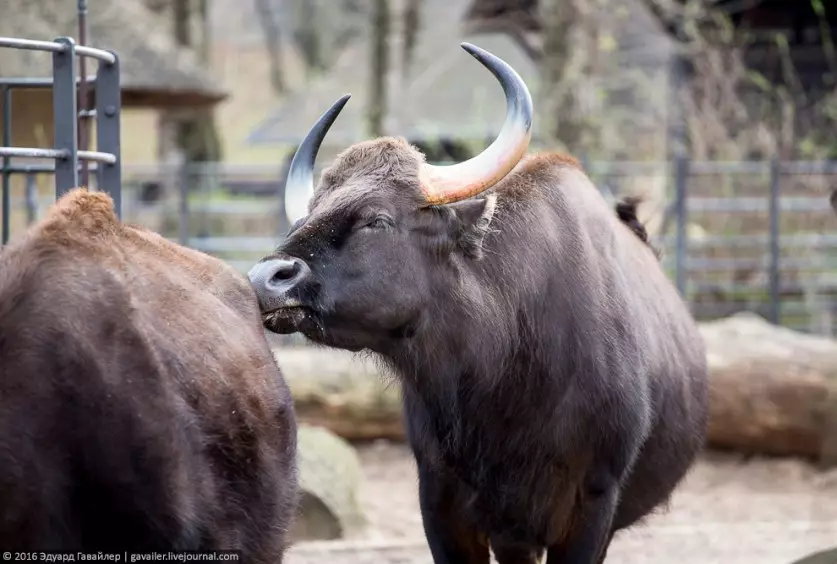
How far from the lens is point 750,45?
21.5 meters

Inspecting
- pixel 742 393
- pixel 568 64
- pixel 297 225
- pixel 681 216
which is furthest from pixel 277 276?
pixel 568 64

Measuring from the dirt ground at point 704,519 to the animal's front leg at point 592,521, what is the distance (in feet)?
5.41

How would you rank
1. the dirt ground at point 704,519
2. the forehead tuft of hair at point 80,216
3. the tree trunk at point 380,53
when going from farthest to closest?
the tree trunk at point 380,53, the dirt ground at point 704,519, the forehead tuft of hair at point 80,216

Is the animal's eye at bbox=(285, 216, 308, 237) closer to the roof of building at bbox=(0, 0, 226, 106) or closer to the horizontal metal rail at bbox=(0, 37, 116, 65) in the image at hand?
the horizontal metal rail at bbox=(0, 37, 116, 65)

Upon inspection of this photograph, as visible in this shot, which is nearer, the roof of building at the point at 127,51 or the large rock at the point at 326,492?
the large rock at the point at 326,492

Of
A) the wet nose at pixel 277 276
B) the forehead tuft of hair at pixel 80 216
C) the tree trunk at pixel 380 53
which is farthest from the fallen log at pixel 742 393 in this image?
the tree trunk at pixel 380 53

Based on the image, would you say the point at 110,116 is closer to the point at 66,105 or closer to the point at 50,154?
the point at 66,105

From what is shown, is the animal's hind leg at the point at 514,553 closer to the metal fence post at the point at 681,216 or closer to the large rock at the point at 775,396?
the large rock at the point at 775,396

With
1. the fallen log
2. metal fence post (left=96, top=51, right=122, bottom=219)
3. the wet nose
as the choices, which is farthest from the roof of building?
the wet nose

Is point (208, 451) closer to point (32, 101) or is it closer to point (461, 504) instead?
point (461, 504)

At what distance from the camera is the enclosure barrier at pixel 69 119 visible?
5594 millimetres

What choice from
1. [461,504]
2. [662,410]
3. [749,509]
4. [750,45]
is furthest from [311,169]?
[750,45]

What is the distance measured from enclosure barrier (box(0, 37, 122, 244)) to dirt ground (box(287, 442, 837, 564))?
3073 mm

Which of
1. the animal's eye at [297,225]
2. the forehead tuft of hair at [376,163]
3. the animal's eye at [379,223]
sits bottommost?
the animal's eye at [297,225]
